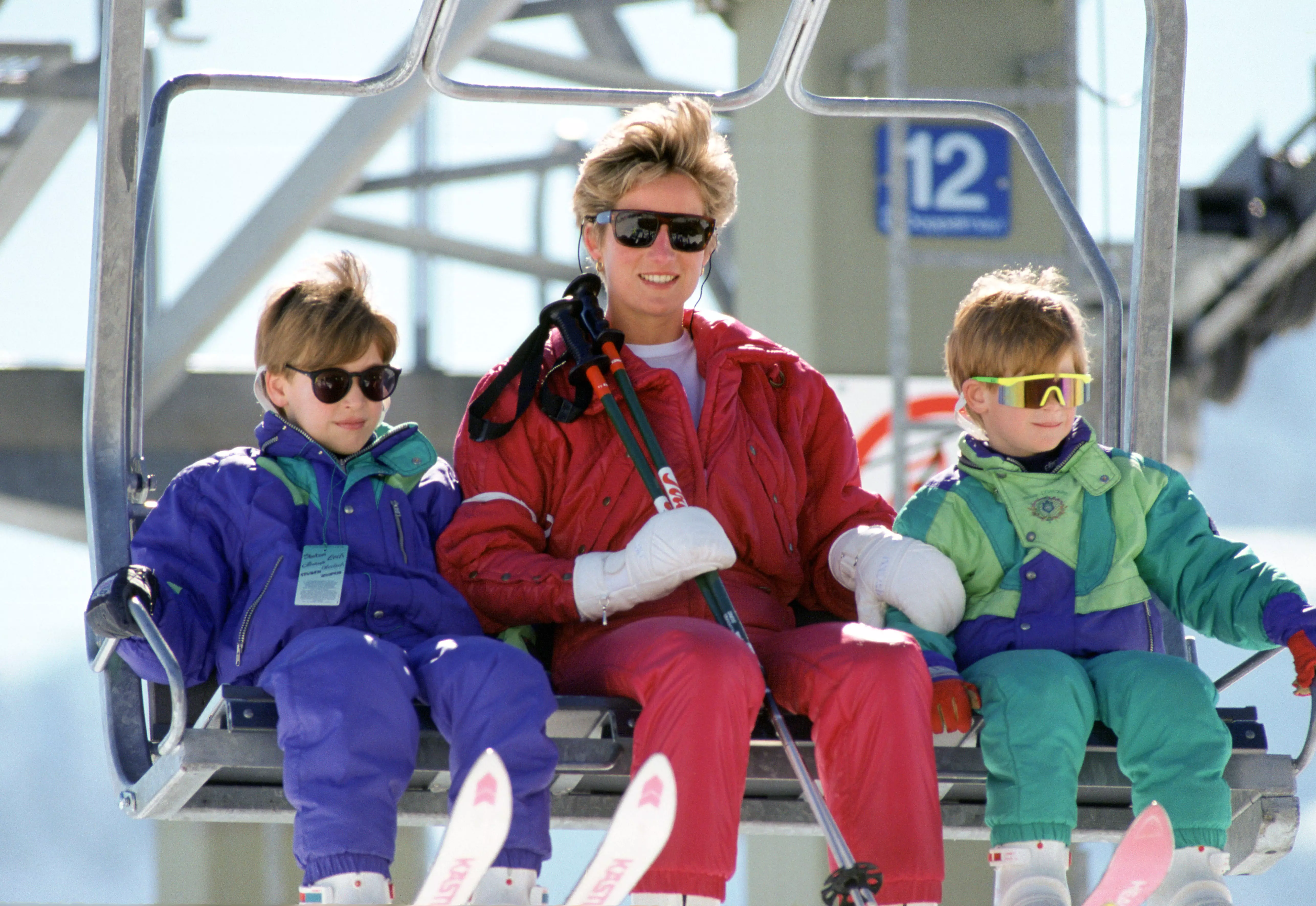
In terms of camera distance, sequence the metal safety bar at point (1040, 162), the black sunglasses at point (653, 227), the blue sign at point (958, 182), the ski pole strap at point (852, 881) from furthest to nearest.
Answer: the blue sign at point (958, 182) → the metal safety bar at point (1040, 162) → the black sunglasses at point (653, 227) → the ski pole strap at point (852, 881)

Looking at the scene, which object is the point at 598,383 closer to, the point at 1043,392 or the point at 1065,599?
the point at 1043,392

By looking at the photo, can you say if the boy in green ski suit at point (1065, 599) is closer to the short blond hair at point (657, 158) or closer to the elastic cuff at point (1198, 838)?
the elastic cuff at point (1198, 838)

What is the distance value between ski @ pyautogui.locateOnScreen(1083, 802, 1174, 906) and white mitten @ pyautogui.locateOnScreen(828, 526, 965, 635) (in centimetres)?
51

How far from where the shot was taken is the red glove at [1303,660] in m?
2.74

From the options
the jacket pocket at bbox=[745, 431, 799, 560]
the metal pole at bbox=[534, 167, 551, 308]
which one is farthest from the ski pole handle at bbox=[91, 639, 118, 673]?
the metal pole at bbox=[534, 167, 551, 308]

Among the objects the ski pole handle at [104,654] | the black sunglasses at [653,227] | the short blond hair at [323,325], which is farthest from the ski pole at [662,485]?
the ski pole handle at [104,654]

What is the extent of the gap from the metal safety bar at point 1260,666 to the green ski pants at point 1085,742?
14cm

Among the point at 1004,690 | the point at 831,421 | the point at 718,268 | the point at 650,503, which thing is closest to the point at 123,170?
the point at 650,503

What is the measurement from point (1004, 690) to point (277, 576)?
3.72 feet

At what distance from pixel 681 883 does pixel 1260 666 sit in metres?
1.26

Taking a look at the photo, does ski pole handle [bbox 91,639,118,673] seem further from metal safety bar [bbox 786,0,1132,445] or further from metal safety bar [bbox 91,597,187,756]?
metal safety bar [bbox 786,0,1132,445]

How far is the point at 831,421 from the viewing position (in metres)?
3.24

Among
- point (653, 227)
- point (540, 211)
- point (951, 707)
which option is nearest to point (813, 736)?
point (951, 707)

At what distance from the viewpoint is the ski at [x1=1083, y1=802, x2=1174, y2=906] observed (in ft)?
8.13
